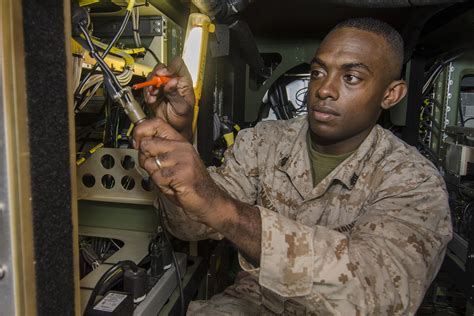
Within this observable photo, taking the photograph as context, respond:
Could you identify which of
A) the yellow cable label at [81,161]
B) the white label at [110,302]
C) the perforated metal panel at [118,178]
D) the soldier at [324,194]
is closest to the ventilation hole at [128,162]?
the perforated metal panel at [118,178]

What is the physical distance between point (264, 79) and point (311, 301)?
1.76 metres

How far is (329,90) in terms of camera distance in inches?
45.5

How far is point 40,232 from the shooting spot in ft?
1.40

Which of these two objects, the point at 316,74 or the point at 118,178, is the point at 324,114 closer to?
the point at 316,74

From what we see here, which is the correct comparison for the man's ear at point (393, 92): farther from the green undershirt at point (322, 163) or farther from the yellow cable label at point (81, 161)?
the yellow cable label at point (81, 161)

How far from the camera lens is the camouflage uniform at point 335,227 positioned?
664mm

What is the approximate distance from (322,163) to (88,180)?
31.9 inches

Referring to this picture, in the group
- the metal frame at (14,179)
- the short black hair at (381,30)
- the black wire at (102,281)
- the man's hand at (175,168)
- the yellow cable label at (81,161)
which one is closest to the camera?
the metal frame at (14,179)

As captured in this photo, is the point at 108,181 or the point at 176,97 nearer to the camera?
the point at 176,97

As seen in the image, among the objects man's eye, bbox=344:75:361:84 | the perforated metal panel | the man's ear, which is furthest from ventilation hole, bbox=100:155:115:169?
the man's ear

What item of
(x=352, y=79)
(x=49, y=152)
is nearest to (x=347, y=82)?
(x=352, y=79)

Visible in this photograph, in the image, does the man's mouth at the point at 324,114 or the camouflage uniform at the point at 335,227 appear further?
the man's mouth at the point at 324,114

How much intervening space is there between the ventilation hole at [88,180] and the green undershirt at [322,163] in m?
0.76

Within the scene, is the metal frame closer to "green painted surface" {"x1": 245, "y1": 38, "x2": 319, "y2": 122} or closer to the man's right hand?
the man's right hand
